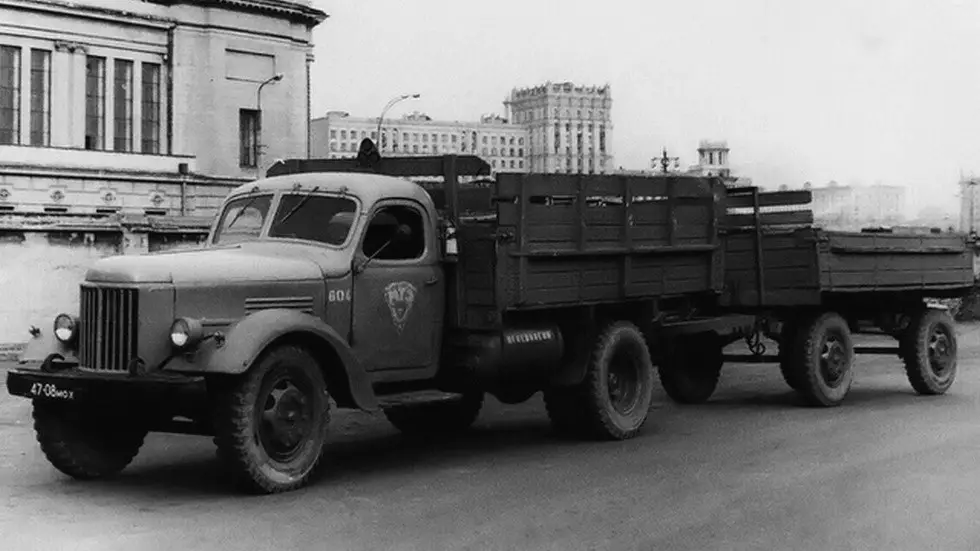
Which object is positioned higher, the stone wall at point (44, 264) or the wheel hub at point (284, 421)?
the stone wall at point (44, 264)

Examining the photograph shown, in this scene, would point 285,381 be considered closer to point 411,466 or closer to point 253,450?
point 253,450

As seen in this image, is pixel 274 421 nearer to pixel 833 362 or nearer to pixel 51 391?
pixel 51 391

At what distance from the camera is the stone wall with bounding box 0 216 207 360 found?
94.9ft

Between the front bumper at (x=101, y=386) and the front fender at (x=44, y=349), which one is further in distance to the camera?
the front fender at (x=44, y=349)

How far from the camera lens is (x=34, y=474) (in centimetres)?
1006

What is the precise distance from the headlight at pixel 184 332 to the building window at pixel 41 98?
5064cm

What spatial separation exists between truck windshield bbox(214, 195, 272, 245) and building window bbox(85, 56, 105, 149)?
163 feet

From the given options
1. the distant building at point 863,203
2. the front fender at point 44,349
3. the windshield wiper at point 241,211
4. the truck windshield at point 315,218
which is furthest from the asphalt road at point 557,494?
the distant building at point 863,203

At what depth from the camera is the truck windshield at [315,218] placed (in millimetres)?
10234

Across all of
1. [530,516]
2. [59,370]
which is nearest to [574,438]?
[530,516]

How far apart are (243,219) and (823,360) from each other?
23.7 feet

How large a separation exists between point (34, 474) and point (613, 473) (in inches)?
176

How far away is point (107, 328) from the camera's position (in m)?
9.02

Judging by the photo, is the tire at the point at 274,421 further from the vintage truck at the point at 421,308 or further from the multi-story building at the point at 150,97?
the multi-story building at the point at 150,97
